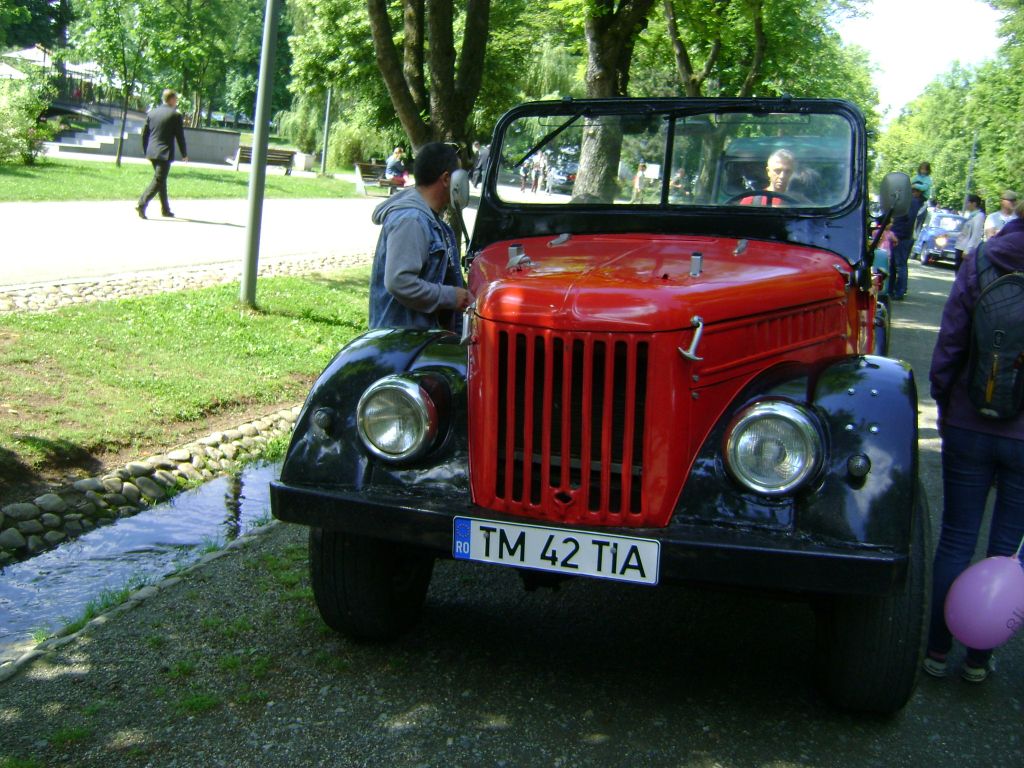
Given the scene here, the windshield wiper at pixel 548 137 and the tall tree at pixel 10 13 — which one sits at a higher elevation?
the tall tree at pixel 10 13

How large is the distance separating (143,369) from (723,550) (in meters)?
5.59

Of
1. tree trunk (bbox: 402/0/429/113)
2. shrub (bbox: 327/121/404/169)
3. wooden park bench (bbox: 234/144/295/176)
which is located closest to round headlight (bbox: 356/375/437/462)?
tree trunk (bbox: 402/0/429/113)

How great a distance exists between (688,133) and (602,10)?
8790 mm

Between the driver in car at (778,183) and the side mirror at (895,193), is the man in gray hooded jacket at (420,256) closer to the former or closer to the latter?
the driver in car at (778,183)

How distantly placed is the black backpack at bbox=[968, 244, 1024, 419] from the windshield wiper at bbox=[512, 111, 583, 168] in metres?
2.29

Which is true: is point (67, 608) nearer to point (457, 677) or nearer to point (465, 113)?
point (457, 677)

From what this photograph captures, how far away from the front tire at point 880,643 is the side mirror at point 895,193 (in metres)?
1.66

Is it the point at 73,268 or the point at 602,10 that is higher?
Result: the point at 602,10

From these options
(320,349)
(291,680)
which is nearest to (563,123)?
(291,680)

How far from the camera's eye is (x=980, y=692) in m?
4.17

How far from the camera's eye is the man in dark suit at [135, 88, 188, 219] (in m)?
16.2

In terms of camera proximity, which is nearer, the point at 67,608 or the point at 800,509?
the point at 800,509

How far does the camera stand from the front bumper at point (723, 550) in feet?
10.8

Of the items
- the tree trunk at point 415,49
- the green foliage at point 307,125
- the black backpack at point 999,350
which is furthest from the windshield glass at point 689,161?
the green foliage at point 307,125
